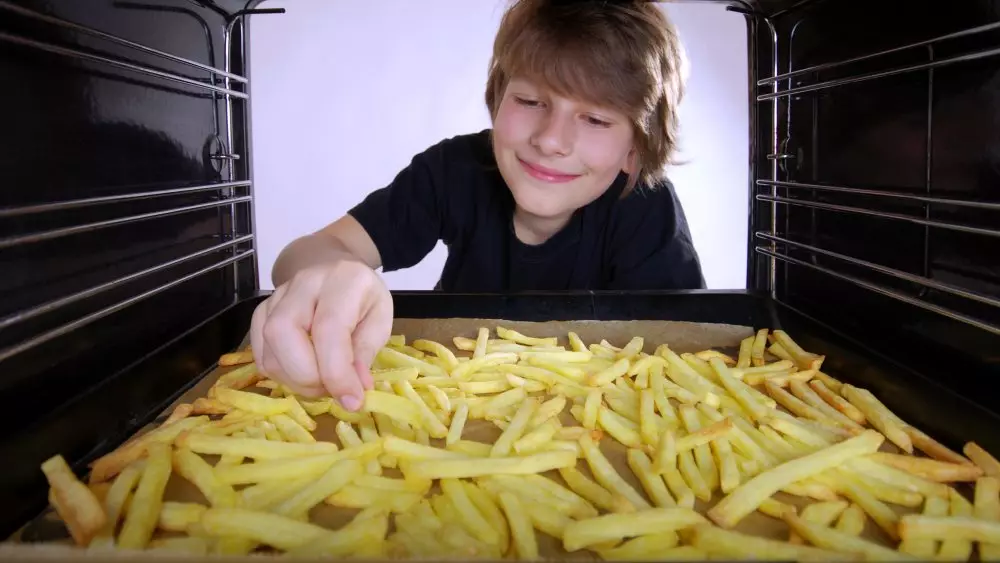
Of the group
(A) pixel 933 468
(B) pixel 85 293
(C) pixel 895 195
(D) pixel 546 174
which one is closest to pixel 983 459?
(A) pixel 933 468

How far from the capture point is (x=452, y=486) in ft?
3.72

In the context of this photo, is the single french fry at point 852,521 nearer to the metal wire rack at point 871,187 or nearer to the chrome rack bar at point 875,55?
the metal wire rack at point 871,187

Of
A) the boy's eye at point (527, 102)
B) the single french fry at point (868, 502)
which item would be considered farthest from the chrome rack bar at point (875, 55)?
the single french fry at point (868, 502)

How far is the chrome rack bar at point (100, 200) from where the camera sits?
43.0 inches

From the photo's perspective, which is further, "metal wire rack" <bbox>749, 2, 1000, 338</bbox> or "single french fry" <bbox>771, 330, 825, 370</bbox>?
"single french fry" <bbox>771, 330, 825, 370</bbox>

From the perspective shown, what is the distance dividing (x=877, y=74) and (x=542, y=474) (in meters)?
1.17

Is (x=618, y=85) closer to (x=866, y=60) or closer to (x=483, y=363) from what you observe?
(x=866, y=60)

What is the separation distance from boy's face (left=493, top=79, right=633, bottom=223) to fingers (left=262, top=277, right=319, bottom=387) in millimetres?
1022

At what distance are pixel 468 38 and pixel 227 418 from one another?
3332 millimetres

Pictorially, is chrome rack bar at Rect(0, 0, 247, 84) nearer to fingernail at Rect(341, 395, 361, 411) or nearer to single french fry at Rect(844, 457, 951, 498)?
fingernail at Rect(341, 395, 361, 411)

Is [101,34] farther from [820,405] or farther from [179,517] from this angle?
[820,405]

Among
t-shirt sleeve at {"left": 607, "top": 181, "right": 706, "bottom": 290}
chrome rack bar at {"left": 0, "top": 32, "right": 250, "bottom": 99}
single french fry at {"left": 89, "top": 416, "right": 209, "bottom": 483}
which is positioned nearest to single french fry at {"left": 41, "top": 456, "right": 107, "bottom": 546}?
single french fry at {"left": 89, "top": 416, "right": 209, "bottom": 483}

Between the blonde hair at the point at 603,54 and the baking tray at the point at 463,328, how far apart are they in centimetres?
54

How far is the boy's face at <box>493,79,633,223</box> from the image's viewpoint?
6.48 ft
